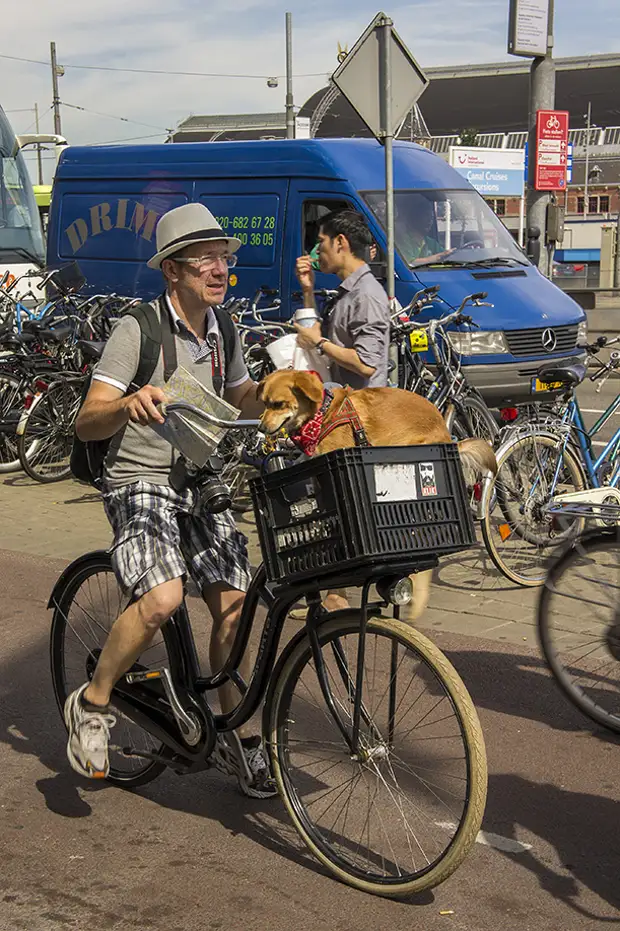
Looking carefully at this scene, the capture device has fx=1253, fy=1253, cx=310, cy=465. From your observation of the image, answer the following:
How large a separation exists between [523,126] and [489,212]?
96.1 m

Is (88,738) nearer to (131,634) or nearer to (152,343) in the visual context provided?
(131,634)

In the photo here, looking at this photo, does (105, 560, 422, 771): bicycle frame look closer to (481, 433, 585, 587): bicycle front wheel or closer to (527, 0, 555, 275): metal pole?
(481, 433, 585, 587): bicycle front wheel

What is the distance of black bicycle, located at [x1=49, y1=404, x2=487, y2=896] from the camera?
312 cm

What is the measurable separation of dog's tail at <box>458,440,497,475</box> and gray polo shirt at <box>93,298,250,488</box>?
1321 mm

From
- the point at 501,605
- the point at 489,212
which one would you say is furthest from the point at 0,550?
the point at 489,212

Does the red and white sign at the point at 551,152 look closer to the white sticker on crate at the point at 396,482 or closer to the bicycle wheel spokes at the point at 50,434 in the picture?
the bicycle wheel spokes at the point at 50,434

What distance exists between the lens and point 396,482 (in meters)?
3.10

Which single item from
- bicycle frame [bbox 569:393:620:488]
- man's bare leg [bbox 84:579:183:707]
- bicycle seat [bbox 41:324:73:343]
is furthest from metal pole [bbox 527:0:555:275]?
man's bare leg [bbox 84:579:183:707]

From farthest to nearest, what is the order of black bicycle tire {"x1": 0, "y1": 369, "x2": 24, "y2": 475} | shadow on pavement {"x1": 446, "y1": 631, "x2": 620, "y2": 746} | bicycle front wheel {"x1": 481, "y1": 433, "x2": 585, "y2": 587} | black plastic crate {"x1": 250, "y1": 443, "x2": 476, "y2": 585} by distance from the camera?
black bicycle tire {"x1": 0, "y1": 369, "x2": 24, "y2": 475}
bicycle front wheel {"x1": 481, "y1": 433, "x2": 585, "y2": 587}
shadow on pavement {"x1": 446, "y1": 631, "x2": 620, "y2": 746}
black plastic crate {"x1": 250, "y1": 443, "x2": 476, "y2": 585}

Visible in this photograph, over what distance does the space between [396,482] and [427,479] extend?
0.10 meters

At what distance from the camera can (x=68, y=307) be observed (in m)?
11.5

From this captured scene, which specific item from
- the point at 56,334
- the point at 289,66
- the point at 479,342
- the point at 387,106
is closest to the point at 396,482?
the point at 387,106

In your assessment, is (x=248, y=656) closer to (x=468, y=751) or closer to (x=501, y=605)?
(x=468, y=751)

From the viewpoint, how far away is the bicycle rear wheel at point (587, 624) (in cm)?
450
